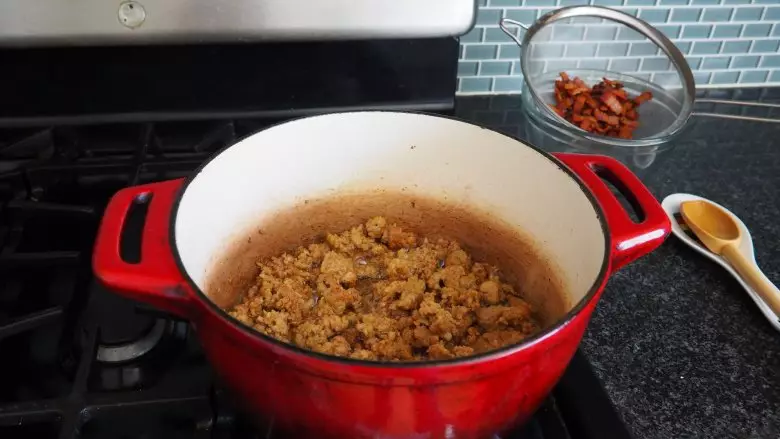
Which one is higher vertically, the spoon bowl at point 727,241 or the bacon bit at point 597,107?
the bacon bit at point 597,107

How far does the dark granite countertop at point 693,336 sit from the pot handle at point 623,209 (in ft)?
0.44

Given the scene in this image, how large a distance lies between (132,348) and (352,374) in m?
0.27

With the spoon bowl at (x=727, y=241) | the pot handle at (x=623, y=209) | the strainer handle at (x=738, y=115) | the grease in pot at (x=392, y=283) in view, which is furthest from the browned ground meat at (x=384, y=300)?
the strainer handle at (x=738, y=115)

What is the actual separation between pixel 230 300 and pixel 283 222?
0.30 feet

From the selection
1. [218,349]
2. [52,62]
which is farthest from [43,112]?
[218,349]

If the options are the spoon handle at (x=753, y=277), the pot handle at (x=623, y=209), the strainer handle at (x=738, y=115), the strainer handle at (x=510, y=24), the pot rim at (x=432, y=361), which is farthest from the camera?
the strainer handle at (x=738, y=115)

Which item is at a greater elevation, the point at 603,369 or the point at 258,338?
the point at 258,338

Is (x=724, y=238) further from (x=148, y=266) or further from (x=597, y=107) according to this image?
(x=148, y=266)

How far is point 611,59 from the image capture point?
92cm

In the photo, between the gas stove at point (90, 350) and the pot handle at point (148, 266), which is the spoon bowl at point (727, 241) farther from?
the pot handle at point (148, 266)

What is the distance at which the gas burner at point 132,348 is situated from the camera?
0.55 m

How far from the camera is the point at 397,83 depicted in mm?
806

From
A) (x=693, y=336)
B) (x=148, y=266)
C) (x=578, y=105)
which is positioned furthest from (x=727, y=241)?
(x=148, y=266)

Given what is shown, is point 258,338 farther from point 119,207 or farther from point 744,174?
point 744,174
